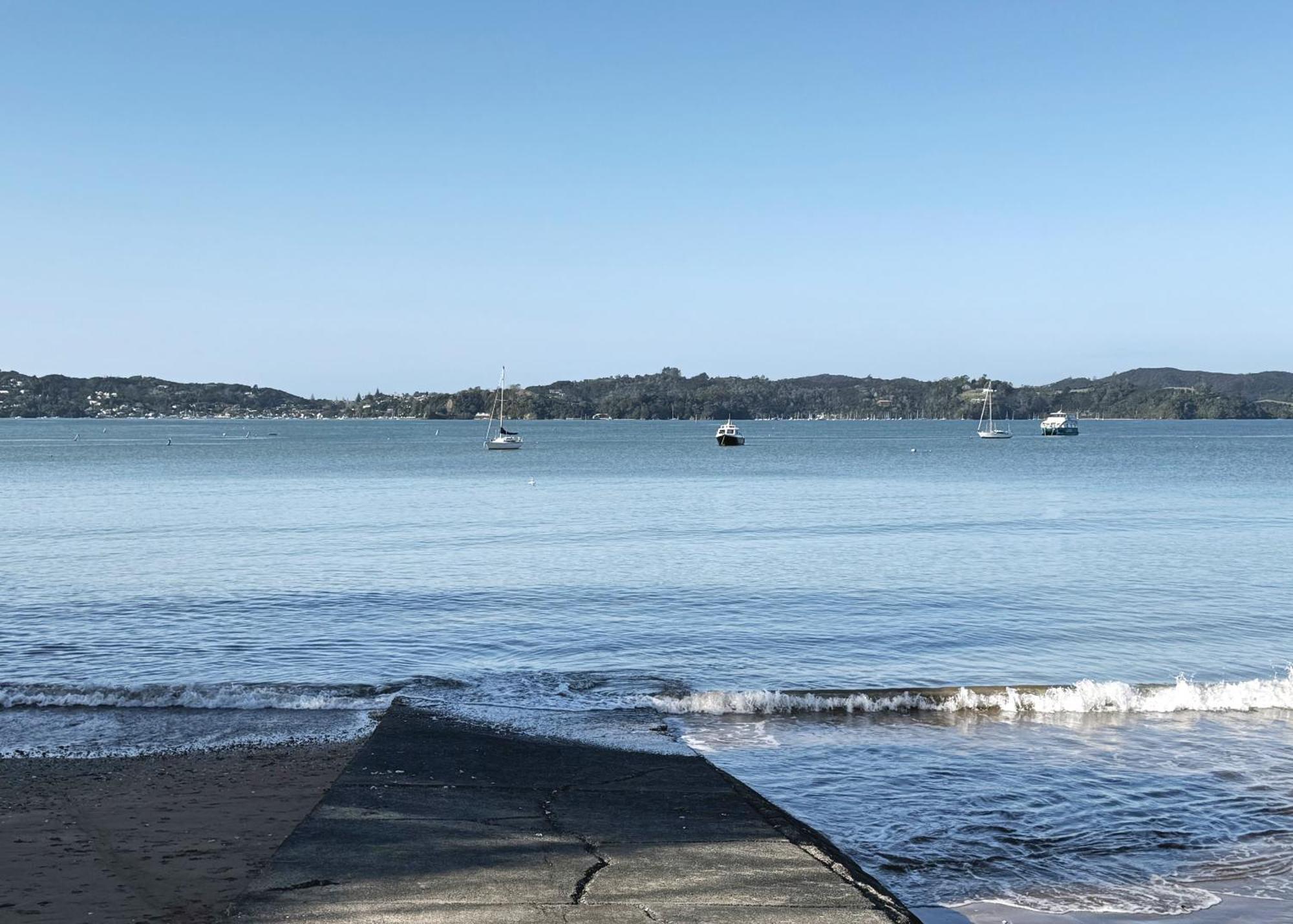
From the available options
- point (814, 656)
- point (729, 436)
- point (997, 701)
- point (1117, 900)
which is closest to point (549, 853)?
point (1117, 900)

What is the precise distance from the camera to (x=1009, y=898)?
8.52 meters

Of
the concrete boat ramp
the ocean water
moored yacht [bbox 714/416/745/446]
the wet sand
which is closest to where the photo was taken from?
the concrete boat ramp

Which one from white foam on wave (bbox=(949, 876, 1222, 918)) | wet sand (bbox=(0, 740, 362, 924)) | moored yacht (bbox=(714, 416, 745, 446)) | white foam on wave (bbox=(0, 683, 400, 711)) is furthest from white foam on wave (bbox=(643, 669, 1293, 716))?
moored yacht (bbox=(714, 416, 745, 446))

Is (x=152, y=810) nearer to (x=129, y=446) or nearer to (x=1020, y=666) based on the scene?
(x=1020, y=666)

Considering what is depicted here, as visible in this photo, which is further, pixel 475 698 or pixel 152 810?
pixel 475 698

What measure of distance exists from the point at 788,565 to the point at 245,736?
20211 millimetres

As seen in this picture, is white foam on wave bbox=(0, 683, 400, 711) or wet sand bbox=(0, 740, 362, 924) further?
white foam on wave bbox=(0, 683, 400, 711)

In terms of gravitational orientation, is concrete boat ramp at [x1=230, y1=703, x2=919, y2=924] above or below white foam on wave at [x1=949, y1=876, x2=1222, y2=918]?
above

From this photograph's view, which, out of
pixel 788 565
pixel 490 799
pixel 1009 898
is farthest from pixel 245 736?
pixel 788 565

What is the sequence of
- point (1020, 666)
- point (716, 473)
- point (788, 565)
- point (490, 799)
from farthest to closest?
1. point (716, 473)
2. point (788, 565)
3. point (1020, 666)
4. point (490, 799)

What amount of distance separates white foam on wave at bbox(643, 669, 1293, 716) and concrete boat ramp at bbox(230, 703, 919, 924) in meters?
4.09

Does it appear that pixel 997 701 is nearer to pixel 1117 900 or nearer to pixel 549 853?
pixel 1117 900

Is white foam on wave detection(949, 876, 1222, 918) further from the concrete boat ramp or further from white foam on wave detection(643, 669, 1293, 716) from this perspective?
white foam on wave detection(643, 669, 1293, 716)

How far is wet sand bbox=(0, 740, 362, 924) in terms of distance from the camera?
7535mm
